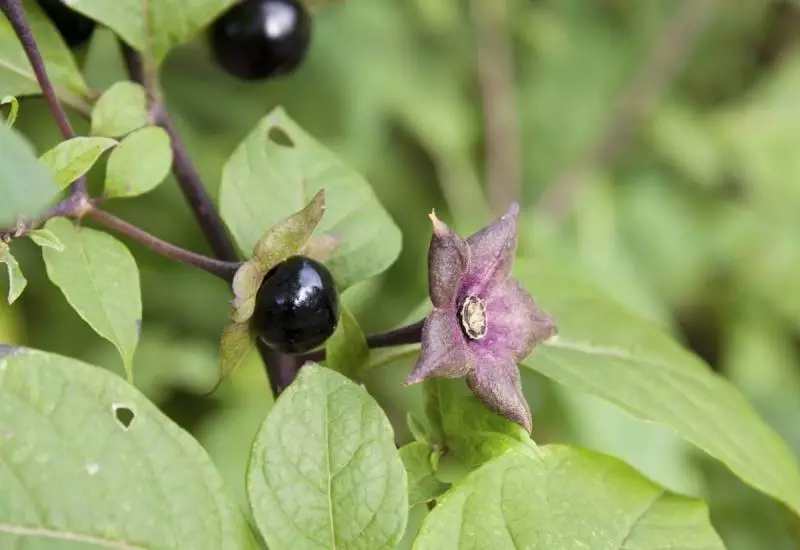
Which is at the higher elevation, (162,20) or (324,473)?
(162,20)

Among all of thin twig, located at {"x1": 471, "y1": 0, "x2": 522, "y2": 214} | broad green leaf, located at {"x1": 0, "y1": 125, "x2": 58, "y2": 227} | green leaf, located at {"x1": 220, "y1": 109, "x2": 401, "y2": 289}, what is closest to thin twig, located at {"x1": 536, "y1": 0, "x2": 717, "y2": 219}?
thin twig, located at {"x1": 471, "y1": 0, "x2": 522, "y2": 214}

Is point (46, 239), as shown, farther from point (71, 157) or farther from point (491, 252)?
point (491, 252)

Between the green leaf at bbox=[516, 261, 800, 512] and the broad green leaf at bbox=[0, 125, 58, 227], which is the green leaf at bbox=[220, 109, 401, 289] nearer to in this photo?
the green leaf at bbox=[516, 261, 800, 512]

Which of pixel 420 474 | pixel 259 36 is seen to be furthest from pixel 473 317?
pixel 259 36

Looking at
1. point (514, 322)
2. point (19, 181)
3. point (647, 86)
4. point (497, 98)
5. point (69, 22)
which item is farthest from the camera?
point (647, 86)

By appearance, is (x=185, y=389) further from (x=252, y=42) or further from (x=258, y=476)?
(x=258, y=476)

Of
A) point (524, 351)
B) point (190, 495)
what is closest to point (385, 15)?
point (524, 351)

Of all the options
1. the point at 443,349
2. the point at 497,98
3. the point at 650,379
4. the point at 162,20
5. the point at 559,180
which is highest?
the point at 162,20

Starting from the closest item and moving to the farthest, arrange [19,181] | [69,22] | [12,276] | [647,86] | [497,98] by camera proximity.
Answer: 1. [19,181]
2. [12,276]
3. [69,22]
4. [497,98]
5. [647,86]
